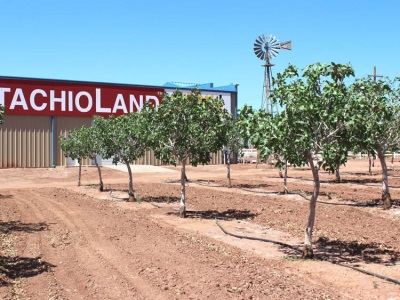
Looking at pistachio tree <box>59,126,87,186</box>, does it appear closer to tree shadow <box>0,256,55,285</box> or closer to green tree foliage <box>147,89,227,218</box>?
green tree foliage <box>147,89,227,218</box>

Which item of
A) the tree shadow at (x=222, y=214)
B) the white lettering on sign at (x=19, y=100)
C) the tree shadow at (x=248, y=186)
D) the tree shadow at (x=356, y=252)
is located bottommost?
the tree shadow at (x=356, y=252)

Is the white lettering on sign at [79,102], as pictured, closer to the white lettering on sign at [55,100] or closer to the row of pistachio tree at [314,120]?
the white lettering on sign at [55,100]

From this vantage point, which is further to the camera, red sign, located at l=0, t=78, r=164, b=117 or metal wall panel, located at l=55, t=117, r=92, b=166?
metal wall panel, located at l=55, t=117, r=92, b=166

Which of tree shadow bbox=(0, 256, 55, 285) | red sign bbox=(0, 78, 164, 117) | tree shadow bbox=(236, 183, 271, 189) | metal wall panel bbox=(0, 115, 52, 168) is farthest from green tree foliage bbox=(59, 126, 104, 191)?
metal wall panel bbox=(0, 115, 52, 168)

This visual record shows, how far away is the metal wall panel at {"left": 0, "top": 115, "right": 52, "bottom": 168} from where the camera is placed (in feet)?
161

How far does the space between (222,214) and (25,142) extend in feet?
113

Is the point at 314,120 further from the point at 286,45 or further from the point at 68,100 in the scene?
the point at 286,45

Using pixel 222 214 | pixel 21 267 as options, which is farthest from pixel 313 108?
pixel 222 214

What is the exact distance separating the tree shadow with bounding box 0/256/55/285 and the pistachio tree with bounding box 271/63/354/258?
24.1ft

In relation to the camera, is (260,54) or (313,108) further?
(260,54)

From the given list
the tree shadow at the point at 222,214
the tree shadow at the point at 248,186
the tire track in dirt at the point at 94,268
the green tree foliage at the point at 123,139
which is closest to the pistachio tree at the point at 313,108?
the tire track in dirt at the point at 94,268

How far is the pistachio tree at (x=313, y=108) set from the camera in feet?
40.3

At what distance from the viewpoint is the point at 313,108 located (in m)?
12.3

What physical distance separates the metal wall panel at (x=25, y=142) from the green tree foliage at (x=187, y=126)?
3314cm
